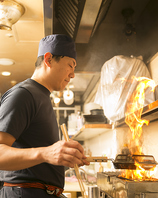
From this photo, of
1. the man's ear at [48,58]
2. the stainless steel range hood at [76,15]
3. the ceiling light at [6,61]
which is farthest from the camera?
the ceiling light at [6,61]

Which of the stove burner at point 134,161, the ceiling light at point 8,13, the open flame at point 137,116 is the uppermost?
the ceiling light at point 8,13

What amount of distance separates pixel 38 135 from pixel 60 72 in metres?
0.42

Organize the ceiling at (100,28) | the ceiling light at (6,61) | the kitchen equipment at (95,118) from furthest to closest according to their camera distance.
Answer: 1. the ceiling light at (6,61)
2. the kitchen equipment at (95,118)
3. the ceiling at (100,28)

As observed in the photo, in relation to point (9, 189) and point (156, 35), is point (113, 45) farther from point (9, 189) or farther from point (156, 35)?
point (9, 189)

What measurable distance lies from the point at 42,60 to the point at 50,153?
773 mm

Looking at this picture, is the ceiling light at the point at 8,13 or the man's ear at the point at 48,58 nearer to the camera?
the man's ear at the point at 48,58

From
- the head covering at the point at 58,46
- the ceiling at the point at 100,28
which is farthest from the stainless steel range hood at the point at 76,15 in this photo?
the head covering at the point at 58,46

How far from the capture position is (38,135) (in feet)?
4.08

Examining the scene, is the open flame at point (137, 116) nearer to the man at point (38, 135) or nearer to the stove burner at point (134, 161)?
the stove burner at point (134, 161)

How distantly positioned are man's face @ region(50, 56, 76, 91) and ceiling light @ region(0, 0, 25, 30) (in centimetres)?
163

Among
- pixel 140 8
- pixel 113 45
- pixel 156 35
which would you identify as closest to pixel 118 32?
pixel 113 45

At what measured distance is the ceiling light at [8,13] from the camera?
2.82m

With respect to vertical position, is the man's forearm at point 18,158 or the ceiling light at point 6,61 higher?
the ceiling light at point 6,61

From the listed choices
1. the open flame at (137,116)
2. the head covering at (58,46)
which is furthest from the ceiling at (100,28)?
the head covering at (58,46)
